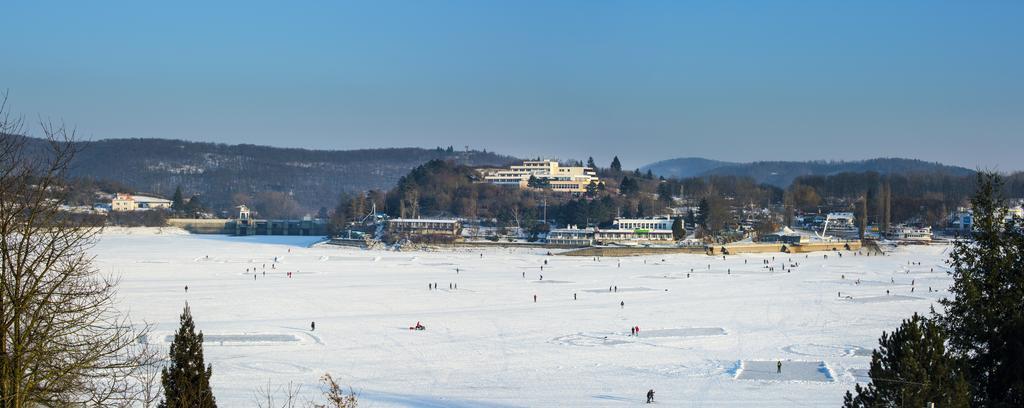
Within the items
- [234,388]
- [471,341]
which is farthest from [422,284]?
[234,388]

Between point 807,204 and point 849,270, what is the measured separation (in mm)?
55588

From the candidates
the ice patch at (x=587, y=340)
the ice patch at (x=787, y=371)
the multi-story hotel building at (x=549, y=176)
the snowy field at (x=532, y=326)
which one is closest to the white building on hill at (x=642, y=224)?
the snowy field at (x=532, y=326)

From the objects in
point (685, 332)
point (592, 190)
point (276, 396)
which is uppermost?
point (592, 190)

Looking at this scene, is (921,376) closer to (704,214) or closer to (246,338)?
(246,338)

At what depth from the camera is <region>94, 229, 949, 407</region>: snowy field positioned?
20.2m

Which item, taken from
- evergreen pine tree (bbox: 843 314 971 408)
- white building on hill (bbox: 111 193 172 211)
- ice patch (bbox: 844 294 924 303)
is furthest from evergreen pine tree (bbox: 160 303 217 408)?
white building on hill (bbox: 111 193 172 211)

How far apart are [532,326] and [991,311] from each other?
18570 millimetres

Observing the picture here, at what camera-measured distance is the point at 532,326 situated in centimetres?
2927

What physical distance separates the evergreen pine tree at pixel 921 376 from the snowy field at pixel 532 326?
775cm

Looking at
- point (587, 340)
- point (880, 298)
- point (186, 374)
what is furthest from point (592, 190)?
point (186, 374)

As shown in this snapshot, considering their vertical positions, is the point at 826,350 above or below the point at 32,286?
below

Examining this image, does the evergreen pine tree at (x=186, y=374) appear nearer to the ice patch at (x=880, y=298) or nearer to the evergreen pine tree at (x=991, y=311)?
the evergreen pine tree at (x=991, y=311)

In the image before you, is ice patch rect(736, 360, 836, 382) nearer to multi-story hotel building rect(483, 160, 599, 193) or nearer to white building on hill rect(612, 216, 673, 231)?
white building on hill rect(612, 216, 673, 231)

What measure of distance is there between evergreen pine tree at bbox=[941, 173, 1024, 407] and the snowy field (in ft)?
22.9
